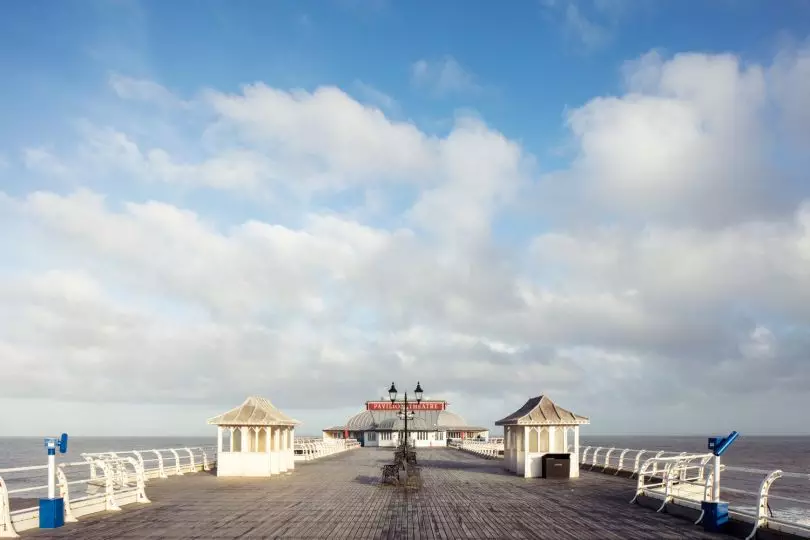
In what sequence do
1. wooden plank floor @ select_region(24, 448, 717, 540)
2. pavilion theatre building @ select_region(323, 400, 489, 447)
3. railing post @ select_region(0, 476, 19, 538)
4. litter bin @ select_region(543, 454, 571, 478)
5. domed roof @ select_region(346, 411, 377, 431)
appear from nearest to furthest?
railing post @ select_region(0, 476, 19, 538), wooden plank floor @ select_region(24, 448, 717, 540), litter bin @ select_region(543, 454, 571, 478), pavilion theatre building @ select_region(323, 400, 489, 447), domed roof @ select_region(346, 411, 377, 431)

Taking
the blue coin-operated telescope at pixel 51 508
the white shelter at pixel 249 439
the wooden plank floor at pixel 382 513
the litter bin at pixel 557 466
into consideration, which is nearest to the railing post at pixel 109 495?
the wooden plank floor at pixel 382 513

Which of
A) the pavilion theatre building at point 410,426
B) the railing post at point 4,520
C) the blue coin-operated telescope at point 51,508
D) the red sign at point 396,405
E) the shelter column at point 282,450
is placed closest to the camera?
the railing post at point 4,520

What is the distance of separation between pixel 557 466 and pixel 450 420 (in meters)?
60.9

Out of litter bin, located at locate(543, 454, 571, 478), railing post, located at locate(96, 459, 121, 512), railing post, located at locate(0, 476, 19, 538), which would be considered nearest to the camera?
railing post, located at locate(0, 476, 19, 538)

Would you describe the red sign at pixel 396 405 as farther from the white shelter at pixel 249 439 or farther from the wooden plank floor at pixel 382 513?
the wooden plank floor at pixel 382 513

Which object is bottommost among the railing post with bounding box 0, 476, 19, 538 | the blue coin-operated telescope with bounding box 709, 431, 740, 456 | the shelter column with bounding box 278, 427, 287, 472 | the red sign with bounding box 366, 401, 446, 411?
the red sign with bounding box 366, 401, 446, 411

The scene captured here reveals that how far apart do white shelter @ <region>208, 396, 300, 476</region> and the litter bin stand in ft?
37.1

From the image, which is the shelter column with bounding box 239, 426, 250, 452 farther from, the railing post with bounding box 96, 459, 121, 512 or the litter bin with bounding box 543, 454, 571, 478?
the litter bin with bounding box 543, 454, 571, 478

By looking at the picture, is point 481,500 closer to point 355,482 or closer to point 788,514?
point 355,482

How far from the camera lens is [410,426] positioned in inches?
2992

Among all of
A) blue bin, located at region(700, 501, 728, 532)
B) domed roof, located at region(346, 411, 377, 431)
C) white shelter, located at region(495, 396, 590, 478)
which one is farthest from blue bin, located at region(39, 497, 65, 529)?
domed roof, located at region(346, 411, 377, 431)

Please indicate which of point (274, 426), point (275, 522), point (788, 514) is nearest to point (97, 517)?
point (275, 522)

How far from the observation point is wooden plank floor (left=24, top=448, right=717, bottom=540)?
13562 mm

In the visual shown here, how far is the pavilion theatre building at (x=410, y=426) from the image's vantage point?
76.0 m
